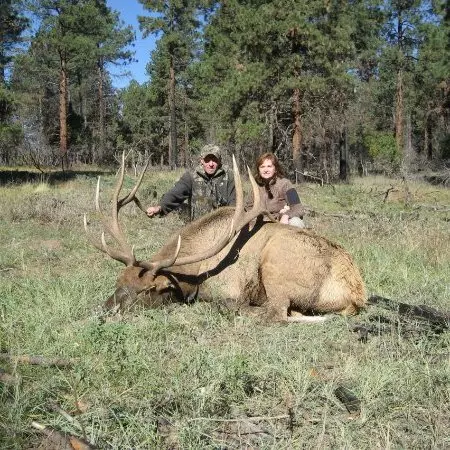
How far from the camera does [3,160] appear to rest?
115 ft

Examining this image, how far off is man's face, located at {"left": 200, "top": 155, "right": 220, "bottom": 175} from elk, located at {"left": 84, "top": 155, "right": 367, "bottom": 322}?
1708mm

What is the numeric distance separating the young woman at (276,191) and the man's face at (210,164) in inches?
20.3

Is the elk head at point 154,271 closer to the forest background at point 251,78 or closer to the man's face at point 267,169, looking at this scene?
the man's face at point 267,169

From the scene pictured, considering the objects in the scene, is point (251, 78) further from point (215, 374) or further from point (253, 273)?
point (215, 374)

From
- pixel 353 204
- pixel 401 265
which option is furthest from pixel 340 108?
pixel 401 265

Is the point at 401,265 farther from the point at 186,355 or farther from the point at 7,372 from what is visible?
the point at 7,372

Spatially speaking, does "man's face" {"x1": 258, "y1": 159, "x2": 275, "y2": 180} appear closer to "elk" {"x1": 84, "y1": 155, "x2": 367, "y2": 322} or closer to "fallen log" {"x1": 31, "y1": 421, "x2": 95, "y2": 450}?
"elk" {"x1": 84, "y1": 155, "x2": 367, "y2": 322}

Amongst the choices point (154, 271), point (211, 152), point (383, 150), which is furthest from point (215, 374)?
point (383, 150)

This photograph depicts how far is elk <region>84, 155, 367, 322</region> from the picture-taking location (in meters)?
4.89

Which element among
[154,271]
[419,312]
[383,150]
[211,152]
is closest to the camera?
[419,312]

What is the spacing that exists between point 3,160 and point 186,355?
113ft

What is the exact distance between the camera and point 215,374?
333 cm

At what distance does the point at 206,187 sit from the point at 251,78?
14.3 m

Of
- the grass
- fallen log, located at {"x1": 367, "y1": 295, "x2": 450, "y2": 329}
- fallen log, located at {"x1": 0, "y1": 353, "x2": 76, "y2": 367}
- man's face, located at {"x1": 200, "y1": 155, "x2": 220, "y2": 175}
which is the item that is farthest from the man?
fallen log, located at {"x1": 0, "y1": 353, "x2": 76, "y2": 367}
